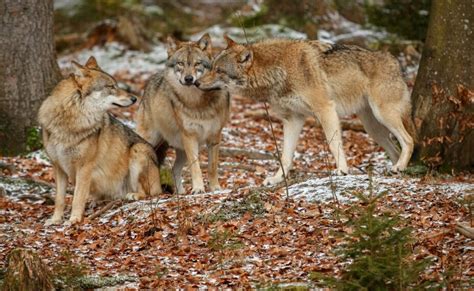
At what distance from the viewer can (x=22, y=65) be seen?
12.1m

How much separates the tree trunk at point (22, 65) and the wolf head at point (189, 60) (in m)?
2.65

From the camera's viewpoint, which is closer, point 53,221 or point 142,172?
point 53,221

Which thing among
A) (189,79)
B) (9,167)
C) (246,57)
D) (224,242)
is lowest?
(224,242)

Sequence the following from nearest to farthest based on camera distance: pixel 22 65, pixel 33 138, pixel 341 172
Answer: pixel 341 172, pixel 22 65, pixel 33 138

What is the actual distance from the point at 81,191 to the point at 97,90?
1.29 m

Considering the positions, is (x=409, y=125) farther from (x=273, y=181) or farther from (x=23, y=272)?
(x=23, y=272)

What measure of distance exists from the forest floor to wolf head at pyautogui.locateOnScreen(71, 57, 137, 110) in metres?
1.31

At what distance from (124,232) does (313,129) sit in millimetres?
7048

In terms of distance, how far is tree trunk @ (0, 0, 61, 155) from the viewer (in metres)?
11.9

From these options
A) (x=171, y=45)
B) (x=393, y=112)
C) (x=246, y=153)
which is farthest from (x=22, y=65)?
(x=393, y=112)

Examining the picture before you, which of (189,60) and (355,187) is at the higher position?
(189,60)

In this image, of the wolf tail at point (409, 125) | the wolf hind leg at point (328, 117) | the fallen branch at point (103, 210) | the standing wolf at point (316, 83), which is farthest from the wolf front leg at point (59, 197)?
the wolf tail at point (409, 125)

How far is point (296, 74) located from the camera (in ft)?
34.1

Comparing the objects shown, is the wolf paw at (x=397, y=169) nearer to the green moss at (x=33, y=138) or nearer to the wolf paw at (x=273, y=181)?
the wolf paw at (x=273, y=181)
